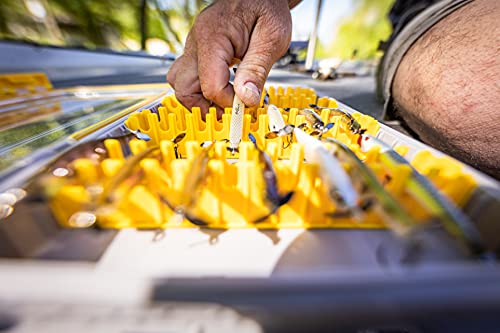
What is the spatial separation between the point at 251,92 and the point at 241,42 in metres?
0.16

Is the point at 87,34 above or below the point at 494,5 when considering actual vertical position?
above

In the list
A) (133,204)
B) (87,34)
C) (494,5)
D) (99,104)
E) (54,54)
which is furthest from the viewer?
(87,34)

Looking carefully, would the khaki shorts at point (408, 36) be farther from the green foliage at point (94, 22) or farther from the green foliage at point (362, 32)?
the green foliage at point (362, 32)

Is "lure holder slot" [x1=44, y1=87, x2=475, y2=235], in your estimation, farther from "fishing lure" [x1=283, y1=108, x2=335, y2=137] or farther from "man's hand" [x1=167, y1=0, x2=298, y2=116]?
"man's hand" [x1=167, y1=0, x2=298, y2=116]

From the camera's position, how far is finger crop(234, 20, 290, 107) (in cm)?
50

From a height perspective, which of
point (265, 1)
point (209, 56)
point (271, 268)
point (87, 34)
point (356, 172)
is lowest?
point (271, 268)

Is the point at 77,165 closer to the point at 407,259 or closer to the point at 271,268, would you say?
the point at 271,268

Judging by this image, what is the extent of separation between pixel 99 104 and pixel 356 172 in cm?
126

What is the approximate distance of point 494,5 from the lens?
500 millimetres

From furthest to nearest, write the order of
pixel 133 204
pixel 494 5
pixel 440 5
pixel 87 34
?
pixel 87 34, pixel 440 5, pixel 494 5, pixel 133 204

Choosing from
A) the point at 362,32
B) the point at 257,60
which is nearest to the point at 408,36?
the point at 257,60

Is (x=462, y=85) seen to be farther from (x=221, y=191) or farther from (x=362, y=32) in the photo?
(x=362, y=32)

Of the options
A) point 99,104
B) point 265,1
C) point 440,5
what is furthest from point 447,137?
point 99,104

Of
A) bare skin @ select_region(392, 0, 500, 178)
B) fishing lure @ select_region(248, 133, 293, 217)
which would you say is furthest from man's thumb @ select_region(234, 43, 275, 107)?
bare skin @ select_region(392, 0, 500, 178)
